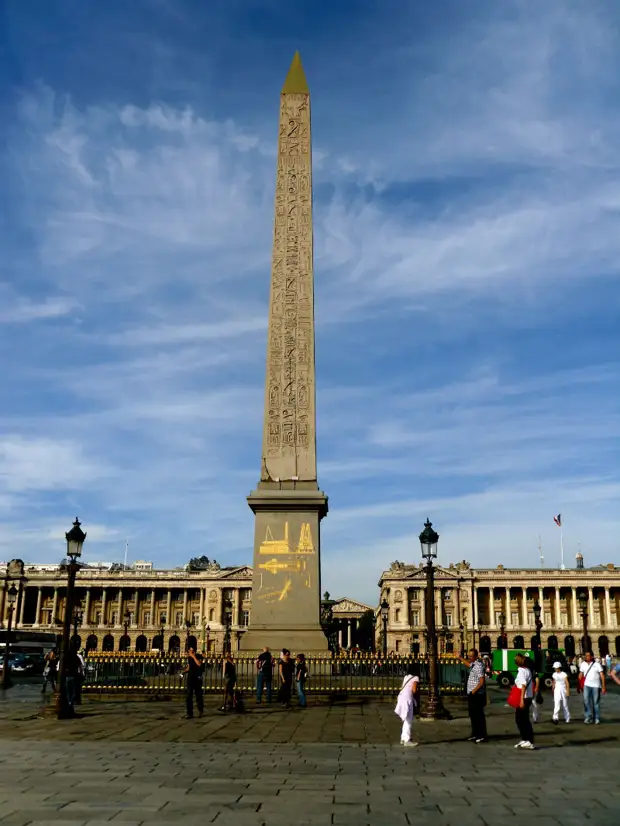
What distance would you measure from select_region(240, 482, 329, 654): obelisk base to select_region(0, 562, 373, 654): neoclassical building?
88953mm

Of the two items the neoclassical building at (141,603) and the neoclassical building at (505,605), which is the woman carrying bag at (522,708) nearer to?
the neoclassical building at (505,605)

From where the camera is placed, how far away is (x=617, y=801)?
25.3 feet

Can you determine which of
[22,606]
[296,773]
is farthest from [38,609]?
[296,773]

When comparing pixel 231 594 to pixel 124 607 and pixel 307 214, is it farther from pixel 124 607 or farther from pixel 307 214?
pixel 307 214

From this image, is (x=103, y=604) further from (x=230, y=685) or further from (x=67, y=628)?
(x=67, y=628)

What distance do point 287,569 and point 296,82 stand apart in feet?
58.4

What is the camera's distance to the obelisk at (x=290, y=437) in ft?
70.2

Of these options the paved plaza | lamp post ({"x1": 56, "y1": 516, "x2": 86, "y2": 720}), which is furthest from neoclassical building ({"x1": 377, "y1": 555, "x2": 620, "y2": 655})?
the paved plaza

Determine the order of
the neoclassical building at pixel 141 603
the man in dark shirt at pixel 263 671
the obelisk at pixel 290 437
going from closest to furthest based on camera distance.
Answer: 1. the man in dark shirt at pixel 263 671
2. the obelisk at pixel 290 437
3. the neoclassical building at pixel 141 603

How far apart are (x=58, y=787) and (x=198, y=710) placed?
9906mm

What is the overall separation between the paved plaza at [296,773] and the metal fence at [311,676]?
16.4ft

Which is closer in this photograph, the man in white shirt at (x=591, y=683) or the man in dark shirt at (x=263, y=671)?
the man in white shirt at (x=591, y=683)

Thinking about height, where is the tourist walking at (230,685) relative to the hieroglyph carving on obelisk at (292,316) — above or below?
below

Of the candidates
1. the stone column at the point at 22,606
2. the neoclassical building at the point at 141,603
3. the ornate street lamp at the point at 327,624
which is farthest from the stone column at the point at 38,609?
the ornate street lamp at the point at 327,624
